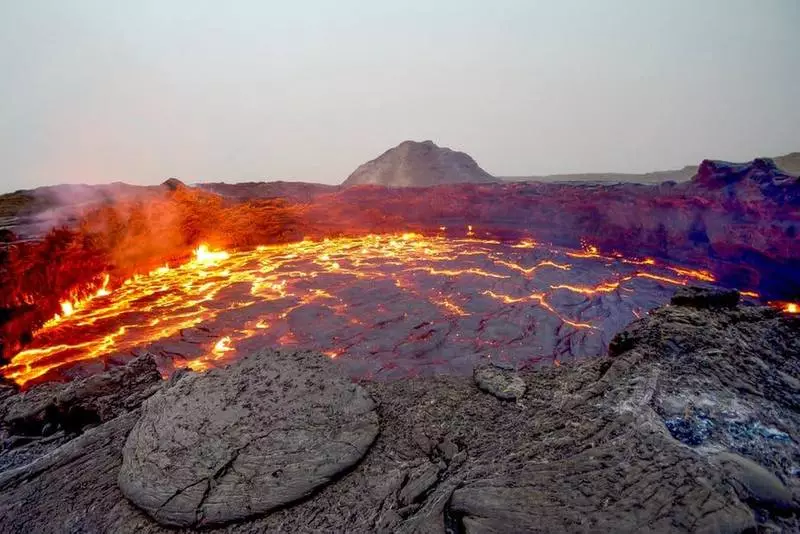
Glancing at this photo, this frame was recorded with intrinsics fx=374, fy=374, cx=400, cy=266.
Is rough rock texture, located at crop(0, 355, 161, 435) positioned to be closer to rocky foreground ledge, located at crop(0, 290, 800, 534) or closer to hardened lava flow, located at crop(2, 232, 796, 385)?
rocky foreground ledge, located at crop(0, 290, 800, 534)

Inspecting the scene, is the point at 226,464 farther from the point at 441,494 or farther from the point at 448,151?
the point at 448,151

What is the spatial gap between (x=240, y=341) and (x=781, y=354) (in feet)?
28.9

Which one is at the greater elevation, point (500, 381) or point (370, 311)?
point (500, 381)

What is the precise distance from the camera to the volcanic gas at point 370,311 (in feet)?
25.3

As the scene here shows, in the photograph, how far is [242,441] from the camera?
3.14 meters

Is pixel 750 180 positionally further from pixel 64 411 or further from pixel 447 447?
pixel 64 411

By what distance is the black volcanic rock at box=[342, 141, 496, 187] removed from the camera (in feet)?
168

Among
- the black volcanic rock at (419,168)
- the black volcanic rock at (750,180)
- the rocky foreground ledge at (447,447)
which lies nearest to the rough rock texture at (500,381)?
the rocky foreground ledge at (447,447)

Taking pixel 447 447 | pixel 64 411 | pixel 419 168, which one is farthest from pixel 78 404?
pixel 419 168

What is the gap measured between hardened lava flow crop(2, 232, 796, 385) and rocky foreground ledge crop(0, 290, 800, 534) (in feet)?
10.3

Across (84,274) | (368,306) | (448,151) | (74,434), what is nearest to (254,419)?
(74,434)

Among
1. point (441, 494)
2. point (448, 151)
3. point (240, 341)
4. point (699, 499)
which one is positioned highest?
point (448, 151)

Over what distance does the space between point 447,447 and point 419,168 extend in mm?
52811

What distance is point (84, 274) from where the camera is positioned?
12047mm
